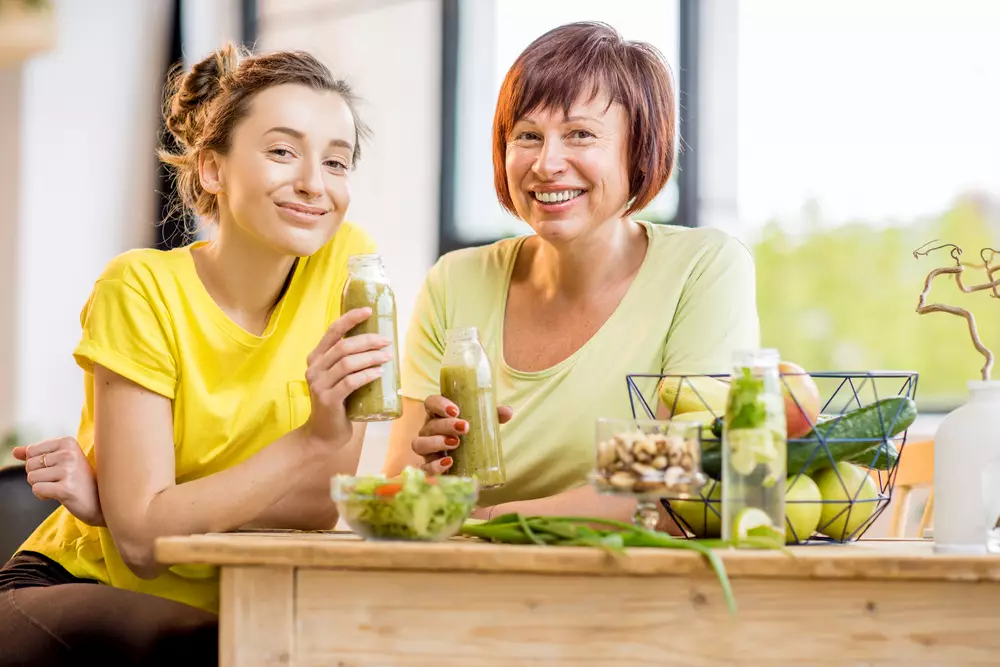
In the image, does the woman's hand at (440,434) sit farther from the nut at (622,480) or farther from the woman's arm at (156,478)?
Answer: the nut at (622,480)

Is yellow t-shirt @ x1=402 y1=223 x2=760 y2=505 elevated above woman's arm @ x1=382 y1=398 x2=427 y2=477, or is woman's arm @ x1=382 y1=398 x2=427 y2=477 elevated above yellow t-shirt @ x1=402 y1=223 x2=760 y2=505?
yellow t-shirt @ x1=402 y1=223 x2=760 y2=505

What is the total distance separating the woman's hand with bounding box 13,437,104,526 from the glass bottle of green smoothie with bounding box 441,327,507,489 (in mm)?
494

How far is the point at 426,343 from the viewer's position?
1.94 m

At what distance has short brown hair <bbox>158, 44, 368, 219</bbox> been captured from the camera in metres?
1.66

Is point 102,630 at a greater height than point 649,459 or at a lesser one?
lesser

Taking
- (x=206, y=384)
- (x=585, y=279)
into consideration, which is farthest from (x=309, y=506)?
(x=585, y=279)

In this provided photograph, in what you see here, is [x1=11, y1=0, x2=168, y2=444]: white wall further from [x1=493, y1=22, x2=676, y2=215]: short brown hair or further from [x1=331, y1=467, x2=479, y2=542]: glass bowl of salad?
[x1=331, y1=467, x2=479, y2=542]: glass bowl of salad

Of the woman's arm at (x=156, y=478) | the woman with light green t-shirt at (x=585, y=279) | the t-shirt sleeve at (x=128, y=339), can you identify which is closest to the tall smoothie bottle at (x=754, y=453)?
the woman's arm at (x=156, y=478)

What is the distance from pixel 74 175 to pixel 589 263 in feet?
7.69

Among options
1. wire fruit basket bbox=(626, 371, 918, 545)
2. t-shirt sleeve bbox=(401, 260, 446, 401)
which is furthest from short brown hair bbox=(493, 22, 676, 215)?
wire fruit basket bbox=(626, 371, 918, 545)

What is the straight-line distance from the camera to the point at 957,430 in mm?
1158

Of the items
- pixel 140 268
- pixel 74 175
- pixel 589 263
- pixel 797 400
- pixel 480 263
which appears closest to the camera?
pixel 797 400

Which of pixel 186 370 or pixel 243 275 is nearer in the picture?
pixel 186 370

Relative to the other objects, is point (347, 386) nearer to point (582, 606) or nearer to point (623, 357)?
point (582, 606)
